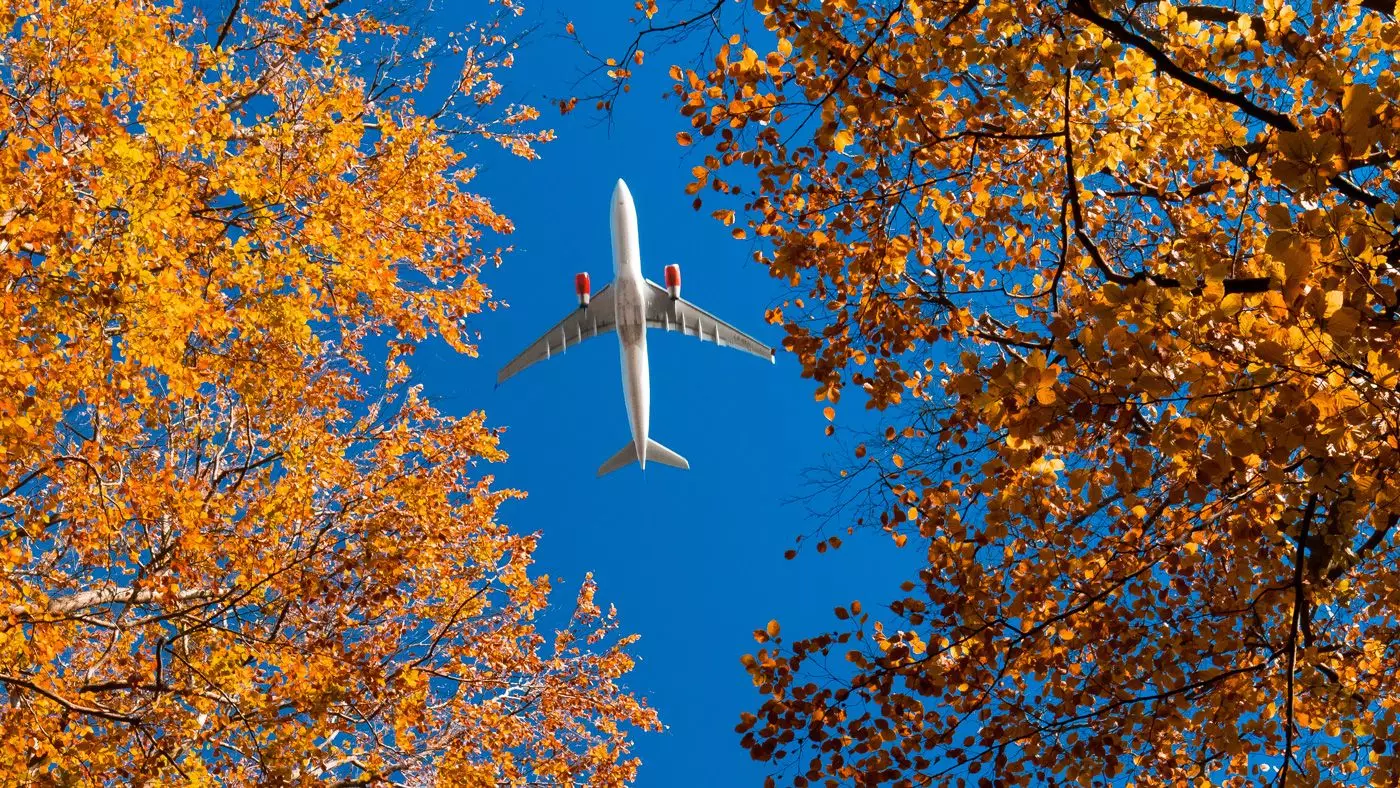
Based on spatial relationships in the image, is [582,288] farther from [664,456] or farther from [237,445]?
[237,445]

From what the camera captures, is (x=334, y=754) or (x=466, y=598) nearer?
(x=466, y=598)

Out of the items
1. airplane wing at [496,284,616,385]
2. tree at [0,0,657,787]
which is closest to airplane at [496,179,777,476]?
airplane wing at [496,284,616,385]

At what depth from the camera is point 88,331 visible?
6.64 metres

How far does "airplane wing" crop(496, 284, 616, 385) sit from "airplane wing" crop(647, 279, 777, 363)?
24.5 inches

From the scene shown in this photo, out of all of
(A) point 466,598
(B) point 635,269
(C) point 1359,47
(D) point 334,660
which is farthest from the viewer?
(B) point 635,269

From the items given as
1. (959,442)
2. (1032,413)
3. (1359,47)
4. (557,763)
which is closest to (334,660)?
(557,763)

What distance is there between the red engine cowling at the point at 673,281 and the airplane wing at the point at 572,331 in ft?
1.06

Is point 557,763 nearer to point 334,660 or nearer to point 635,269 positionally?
point 334,660

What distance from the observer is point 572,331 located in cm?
3244

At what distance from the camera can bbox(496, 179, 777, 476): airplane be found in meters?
31.3

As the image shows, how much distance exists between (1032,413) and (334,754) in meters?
11.3

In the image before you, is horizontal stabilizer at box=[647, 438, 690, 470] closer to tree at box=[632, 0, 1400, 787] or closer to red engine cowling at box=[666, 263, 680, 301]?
red engine cowling at box=[666, 263, 680, 301]

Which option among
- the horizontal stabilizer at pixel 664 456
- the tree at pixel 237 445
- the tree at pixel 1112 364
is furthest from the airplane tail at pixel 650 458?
the tree at pixel 1112 364

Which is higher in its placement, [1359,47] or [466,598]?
[1359,47]
